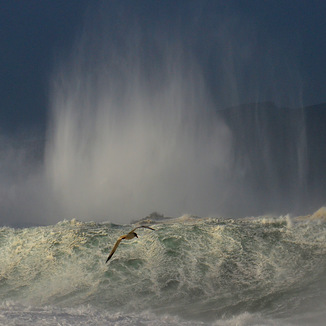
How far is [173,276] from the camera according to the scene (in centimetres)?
1480

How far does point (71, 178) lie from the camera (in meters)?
48.2

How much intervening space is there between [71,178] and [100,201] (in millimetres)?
4694

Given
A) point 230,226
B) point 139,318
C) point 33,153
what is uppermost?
point 33,153

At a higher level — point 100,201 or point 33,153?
point 33,153

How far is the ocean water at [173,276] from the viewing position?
38.7 ft

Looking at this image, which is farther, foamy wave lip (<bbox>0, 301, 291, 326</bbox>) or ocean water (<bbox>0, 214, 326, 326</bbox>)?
ocean water (<bbox>0, 214, 326, 326</bbox>)

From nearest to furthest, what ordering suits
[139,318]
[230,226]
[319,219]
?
[139,318], [230,226], [319,219]

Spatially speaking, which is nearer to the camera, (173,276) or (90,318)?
(90,318)

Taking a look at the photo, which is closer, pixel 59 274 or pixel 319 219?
pixel 59 274

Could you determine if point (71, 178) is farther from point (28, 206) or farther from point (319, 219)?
point (319, 219)

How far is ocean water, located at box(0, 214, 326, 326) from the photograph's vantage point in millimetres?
11805

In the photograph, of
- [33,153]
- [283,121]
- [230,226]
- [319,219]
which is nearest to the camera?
[230,226]

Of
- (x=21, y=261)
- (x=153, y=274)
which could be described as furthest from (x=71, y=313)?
(x=21, y=261)

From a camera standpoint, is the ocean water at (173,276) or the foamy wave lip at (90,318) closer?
the foamy wave lip at (90,318)
